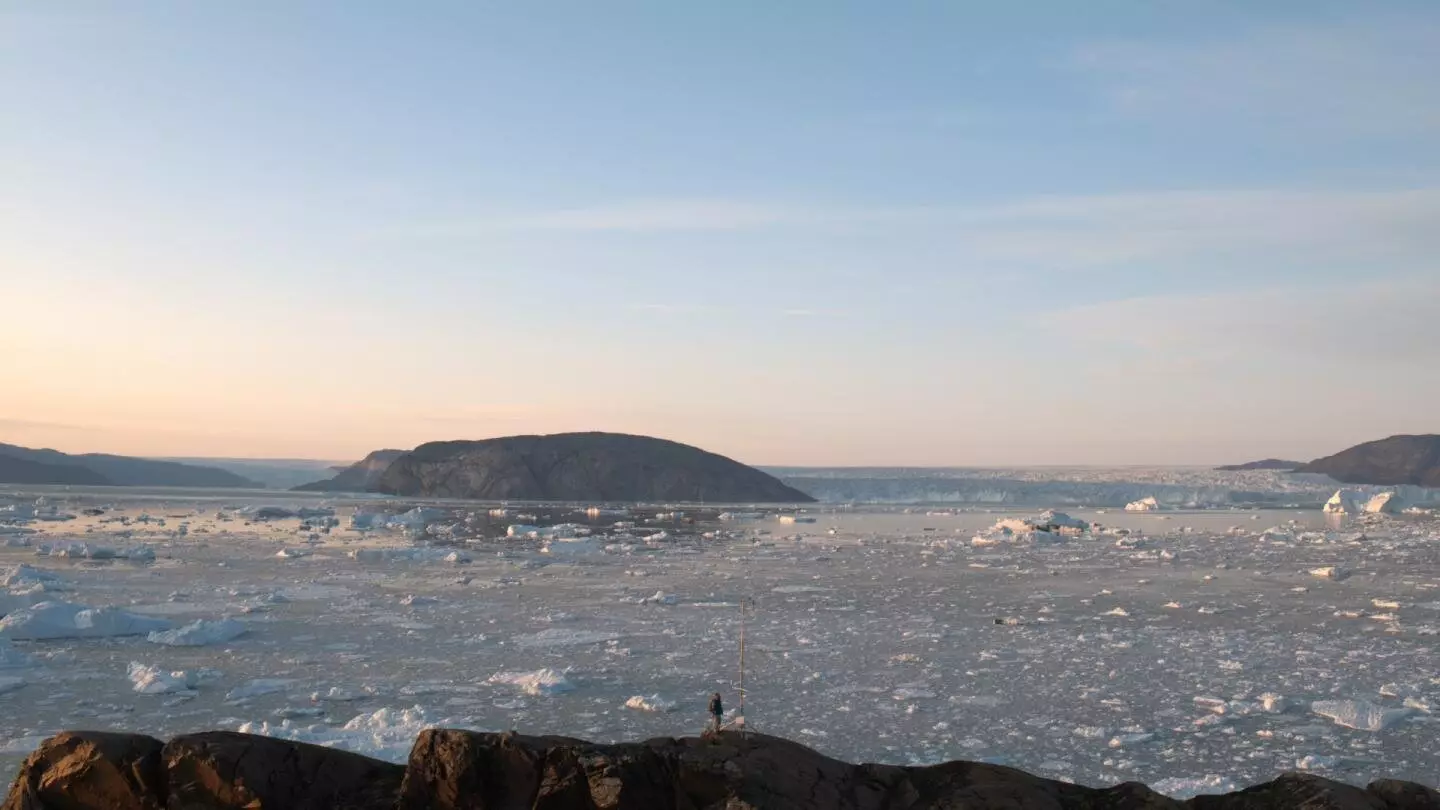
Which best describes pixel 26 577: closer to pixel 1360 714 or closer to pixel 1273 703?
pixel 1273 703

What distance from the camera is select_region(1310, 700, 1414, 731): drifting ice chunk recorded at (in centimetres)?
765

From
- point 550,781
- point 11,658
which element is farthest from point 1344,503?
point 550,781

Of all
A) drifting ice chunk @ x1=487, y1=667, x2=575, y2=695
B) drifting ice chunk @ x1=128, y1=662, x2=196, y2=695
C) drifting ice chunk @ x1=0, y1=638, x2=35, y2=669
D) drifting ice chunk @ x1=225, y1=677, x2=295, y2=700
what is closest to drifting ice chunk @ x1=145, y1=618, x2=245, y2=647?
drifting ice chunk @ x1=0, y1=638, x2=35, y2=669

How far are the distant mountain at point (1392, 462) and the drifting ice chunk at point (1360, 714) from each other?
9114cm

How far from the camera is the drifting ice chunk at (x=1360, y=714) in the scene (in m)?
7.65

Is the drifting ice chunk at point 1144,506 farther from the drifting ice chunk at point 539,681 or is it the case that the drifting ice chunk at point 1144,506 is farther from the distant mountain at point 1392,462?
the drifting ice chunk at point 539,681

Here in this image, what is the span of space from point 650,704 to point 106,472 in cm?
13676

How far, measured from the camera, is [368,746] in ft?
21.9

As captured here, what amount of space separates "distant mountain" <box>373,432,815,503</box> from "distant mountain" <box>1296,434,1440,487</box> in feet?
172

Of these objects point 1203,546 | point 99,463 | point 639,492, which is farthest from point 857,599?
point 99,463

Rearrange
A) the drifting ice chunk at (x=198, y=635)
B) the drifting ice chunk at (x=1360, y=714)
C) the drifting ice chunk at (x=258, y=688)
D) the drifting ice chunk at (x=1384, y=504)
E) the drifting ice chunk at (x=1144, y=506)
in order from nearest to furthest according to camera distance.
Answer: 1. the drifting ice chunk at (x=1360, y=714)
2. the drifting ice chunk at (x=258, y=688)
3. the drifting ice chunk at (x=198, y=635)
4. the drifting ice chunk at (x=1384, y=504)
5. the drifting ice chunk at (x=1144, y=506)

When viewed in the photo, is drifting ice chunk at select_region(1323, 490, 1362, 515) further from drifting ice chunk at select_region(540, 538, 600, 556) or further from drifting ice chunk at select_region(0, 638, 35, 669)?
drifting ice chunk at select_region(0, 638, 35, 669)

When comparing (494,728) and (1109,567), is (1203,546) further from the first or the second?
(494,728)

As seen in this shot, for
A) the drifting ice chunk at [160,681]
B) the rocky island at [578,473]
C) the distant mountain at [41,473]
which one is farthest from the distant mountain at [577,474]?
the drifting ice chunk at [160,681]
